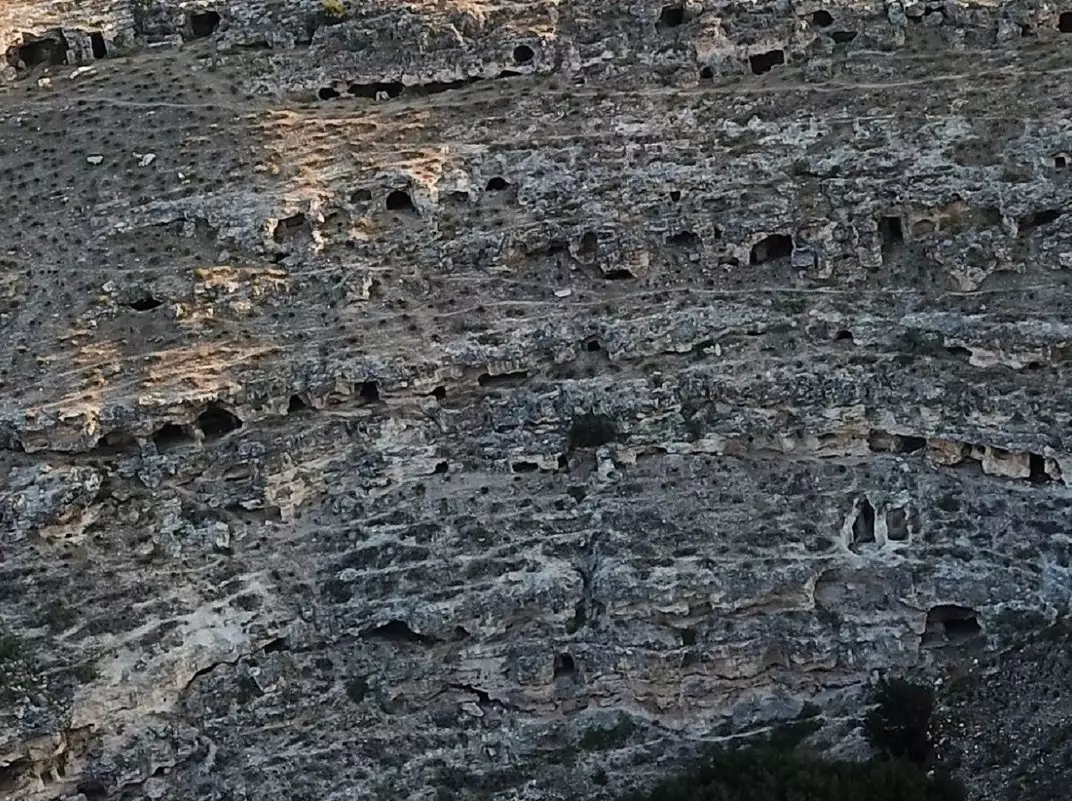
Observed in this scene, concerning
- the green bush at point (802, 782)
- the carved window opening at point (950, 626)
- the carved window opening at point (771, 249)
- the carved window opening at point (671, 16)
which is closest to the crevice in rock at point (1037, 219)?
the carved window opening at point (771, 249)

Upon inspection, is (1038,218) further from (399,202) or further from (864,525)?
(399,202)

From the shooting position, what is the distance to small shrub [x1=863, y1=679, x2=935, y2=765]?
2616 centimetres

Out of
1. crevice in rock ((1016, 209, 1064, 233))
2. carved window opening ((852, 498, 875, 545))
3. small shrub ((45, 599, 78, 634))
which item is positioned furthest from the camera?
crevice in rock ((1016, 209, 1064, 233))

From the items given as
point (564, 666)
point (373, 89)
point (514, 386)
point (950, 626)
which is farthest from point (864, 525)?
point (373, 89)

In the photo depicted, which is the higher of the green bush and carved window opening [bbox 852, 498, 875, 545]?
carved window opening [bbox 852, 498, 875, 545]

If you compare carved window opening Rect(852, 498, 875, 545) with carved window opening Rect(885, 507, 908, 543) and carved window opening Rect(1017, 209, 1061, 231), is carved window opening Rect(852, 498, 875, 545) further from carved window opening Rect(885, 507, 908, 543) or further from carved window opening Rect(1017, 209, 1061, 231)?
carved window opening Rect(1017, 209, 1061, 231)

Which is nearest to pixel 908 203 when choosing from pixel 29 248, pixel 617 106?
pixel 617 106

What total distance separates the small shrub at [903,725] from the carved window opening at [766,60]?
1819 centimetres

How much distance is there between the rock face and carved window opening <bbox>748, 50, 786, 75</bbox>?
225mm

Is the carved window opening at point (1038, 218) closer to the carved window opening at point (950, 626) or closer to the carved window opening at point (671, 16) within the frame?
the carved window opening at point (950, 626)

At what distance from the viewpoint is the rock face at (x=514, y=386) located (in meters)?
28.6

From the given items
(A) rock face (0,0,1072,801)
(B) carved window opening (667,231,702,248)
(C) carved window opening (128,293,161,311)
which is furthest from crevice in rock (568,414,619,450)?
(C) carved window opening (128,293,161,311)

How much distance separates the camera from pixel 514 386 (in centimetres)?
3328

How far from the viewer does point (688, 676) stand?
29.0 meters
